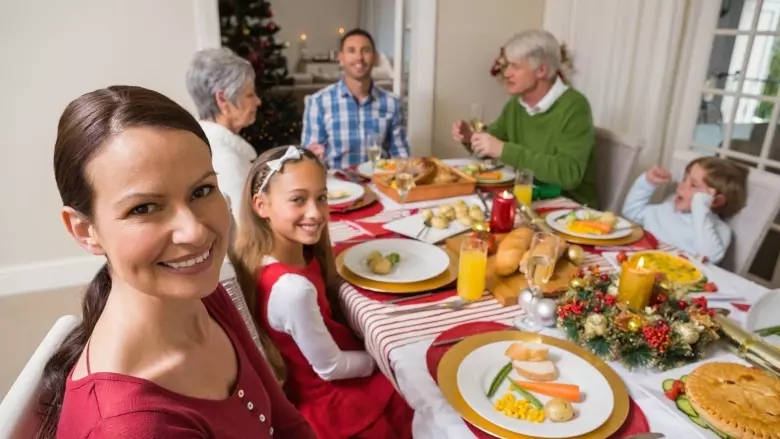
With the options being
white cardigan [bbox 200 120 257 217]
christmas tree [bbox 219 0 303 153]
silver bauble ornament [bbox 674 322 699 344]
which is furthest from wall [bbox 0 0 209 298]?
silver bauble ornament [bbox 674 322 699 344]

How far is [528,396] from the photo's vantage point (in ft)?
3.10

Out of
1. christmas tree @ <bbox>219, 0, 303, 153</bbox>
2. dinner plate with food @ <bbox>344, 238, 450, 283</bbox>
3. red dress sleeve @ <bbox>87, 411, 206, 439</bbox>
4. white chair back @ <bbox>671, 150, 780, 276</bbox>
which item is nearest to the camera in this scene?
red dress sleeve @ <bbox>87, 411, 206, 439</bbox>

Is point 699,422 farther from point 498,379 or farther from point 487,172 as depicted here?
point 487,172

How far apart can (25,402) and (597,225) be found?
145 cm

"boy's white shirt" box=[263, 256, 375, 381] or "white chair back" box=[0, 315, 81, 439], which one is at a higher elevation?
"white chair back" box=[0, 315, 81, 439]

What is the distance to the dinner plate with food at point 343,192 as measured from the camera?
185 centimetres

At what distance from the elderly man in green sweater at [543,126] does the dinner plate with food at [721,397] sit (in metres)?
1.30

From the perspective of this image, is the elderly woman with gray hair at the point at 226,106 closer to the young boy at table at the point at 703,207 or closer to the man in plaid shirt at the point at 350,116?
the man in plaid shirt at the point at 350,116

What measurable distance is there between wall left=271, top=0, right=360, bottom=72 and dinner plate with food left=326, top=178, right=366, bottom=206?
441cm

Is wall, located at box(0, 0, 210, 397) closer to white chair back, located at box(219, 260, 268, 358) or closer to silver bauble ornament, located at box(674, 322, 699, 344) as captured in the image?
white chair back, located at box(219, 260, 268, 358)

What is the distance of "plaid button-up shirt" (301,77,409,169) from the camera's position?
2.91 meters

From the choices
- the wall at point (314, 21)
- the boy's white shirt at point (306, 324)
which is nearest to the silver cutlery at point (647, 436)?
the boy's white shirt at point (306, 324)

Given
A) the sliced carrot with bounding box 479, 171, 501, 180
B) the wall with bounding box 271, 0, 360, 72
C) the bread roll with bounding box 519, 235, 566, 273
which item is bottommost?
the sliced carrot with bounding box 479, 171, 501, 180

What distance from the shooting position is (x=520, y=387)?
0.97 m
